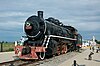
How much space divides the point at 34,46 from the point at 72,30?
19.3 meters

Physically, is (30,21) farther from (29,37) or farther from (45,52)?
(45,52)

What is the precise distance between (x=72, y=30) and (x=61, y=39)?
11817 mm

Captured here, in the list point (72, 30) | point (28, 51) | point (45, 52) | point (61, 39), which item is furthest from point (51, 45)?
point (72, 30)

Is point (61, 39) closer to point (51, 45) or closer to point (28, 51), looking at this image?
point (51, 45)

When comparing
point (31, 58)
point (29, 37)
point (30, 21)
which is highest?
point (30, 21)

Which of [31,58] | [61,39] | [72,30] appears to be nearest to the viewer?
[31,58]

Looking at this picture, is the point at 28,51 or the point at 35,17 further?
the point at 35,17

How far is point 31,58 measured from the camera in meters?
21.9

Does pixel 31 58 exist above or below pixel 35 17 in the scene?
below

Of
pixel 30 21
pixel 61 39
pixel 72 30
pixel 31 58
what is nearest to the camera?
pixel 31 58

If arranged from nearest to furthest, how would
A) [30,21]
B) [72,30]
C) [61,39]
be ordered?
[30,21] < [61,39] < [72,30]

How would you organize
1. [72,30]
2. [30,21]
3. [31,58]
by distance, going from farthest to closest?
[72,30], [30,21], [31,58]

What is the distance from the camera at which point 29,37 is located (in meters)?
23.6

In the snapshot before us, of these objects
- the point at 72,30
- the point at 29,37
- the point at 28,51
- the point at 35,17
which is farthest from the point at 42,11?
the point at 72,30
